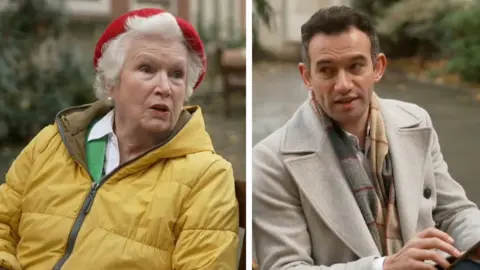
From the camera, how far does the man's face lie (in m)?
2.11

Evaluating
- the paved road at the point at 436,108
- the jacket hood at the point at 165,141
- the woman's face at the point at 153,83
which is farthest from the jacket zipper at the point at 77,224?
the paved road at the point at 436,108

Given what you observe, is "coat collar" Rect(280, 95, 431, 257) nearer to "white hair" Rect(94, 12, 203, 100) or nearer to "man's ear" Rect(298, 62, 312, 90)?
"man's ear" Rect(298, 62, 312, 90)

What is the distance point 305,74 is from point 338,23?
210 mm

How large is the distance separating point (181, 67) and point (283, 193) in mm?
570

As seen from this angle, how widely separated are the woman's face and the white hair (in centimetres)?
2

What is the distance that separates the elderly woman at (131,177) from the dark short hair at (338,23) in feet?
1.31

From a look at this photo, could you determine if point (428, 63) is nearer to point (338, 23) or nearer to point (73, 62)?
point (338, 23)

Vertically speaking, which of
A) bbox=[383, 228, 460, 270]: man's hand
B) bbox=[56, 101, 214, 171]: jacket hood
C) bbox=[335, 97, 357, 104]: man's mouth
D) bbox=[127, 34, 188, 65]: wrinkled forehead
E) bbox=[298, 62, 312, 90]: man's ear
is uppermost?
bbox=[127, 34, 188, 65]: wrinkled forehead

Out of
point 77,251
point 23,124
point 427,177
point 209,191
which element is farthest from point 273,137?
point 23,124

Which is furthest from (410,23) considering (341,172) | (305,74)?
(341,172)

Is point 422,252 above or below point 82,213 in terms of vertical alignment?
below

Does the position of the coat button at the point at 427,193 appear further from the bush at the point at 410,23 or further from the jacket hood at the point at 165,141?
the jacket hood at the point at 165,141

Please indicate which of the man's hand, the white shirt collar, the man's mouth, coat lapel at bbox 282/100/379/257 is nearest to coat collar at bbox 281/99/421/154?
coat lapel at bbox 282/100/379/257

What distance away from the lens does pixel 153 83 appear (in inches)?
84.0
